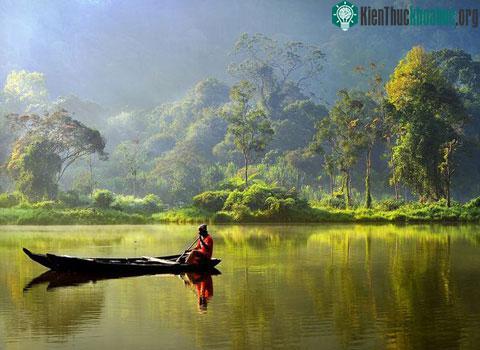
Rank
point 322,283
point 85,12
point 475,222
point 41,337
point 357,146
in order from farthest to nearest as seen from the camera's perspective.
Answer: point 85,12 < point 357,146 < point 475,222 < point 322,283 < point 41,337

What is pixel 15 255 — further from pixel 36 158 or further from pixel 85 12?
pixel 85 12

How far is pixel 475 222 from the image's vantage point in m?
45.2

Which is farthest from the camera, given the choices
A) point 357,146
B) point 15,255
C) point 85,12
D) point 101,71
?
point 85,12

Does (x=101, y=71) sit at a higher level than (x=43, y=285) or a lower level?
higher

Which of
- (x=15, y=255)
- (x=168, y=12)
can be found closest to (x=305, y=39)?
(x=168, y=12)

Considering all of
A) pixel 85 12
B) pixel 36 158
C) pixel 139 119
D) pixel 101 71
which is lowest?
pixel 36 158

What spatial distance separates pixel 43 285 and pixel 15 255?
789cm

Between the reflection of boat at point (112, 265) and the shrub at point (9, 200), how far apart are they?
121ft

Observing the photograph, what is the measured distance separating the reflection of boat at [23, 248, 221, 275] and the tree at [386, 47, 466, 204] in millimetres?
34239

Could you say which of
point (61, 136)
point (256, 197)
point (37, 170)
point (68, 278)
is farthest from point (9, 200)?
point (68, 278)

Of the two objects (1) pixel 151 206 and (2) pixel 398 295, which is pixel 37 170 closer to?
(1) pixel 151 206

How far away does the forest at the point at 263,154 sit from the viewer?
162ft

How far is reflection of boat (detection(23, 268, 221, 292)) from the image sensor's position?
1731 centimetres

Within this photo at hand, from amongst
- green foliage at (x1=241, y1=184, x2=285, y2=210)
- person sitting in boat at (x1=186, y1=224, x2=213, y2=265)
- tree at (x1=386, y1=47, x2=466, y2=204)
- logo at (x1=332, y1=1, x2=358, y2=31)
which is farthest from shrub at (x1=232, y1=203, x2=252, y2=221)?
logo at (x1=332, y1=1, x2=358, y2=31)
